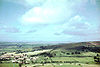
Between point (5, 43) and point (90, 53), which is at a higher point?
point (5, 43)

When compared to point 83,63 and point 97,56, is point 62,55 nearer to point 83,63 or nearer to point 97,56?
point 83,63

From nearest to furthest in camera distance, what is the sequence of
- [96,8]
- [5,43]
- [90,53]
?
[96,8] < [90,53] < [5,43]

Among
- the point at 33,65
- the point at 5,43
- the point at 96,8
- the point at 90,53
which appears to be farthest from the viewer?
the point at 5,43

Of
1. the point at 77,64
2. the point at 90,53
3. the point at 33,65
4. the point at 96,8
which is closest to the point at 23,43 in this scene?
the point at 33,65

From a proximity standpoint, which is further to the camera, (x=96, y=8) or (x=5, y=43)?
(x=5, y=43)

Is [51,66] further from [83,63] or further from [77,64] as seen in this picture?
[83,63]

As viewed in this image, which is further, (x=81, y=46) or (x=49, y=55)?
(x=81, y=46)

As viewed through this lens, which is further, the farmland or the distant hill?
the distant hill

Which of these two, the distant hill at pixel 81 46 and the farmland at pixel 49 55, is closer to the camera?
the farmland at pixel 49 55

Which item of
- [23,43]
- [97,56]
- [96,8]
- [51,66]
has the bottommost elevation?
[51,66]

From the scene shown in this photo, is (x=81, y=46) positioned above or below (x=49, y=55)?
above
